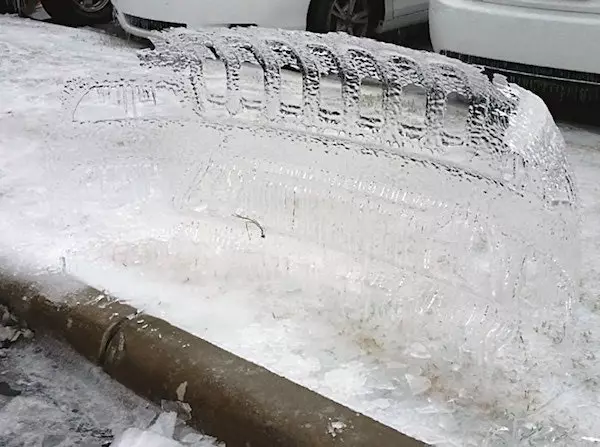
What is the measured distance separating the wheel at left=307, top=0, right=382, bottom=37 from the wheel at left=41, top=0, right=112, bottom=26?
120 inches

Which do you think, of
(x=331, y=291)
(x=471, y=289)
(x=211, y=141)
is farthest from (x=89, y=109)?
(x=471, y=289)

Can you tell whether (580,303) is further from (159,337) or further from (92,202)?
(92,202)

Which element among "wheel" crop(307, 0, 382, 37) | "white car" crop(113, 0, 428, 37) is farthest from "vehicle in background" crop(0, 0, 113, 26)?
"wheel" crop(307, 0, 382, 37)

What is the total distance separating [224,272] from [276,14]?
3.29m

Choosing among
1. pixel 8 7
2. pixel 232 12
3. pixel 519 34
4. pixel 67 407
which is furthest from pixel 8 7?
pixel 67 407

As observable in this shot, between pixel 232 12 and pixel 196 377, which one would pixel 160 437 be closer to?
pixel 196 377

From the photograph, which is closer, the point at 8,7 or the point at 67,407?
the point at 67,407

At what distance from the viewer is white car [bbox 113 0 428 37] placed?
5543 mm

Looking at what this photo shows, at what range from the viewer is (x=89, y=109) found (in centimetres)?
329

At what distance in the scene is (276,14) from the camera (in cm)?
557

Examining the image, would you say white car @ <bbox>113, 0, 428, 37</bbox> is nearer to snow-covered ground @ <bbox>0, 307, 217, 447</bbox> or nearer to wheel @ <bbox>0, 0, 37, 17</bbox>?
wheel @ <bbox>0, 0, 37, 17</bbox>

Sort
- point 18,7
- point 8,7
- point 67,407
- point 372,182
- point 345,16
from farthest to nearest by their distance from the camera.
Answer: point 8,7 < point 18,7 < point 345,16 < point 372,182 < point 67,407

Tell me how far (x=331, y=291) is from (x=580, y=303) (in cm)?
87

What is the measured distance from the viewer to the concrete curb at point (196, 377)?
1.83m
